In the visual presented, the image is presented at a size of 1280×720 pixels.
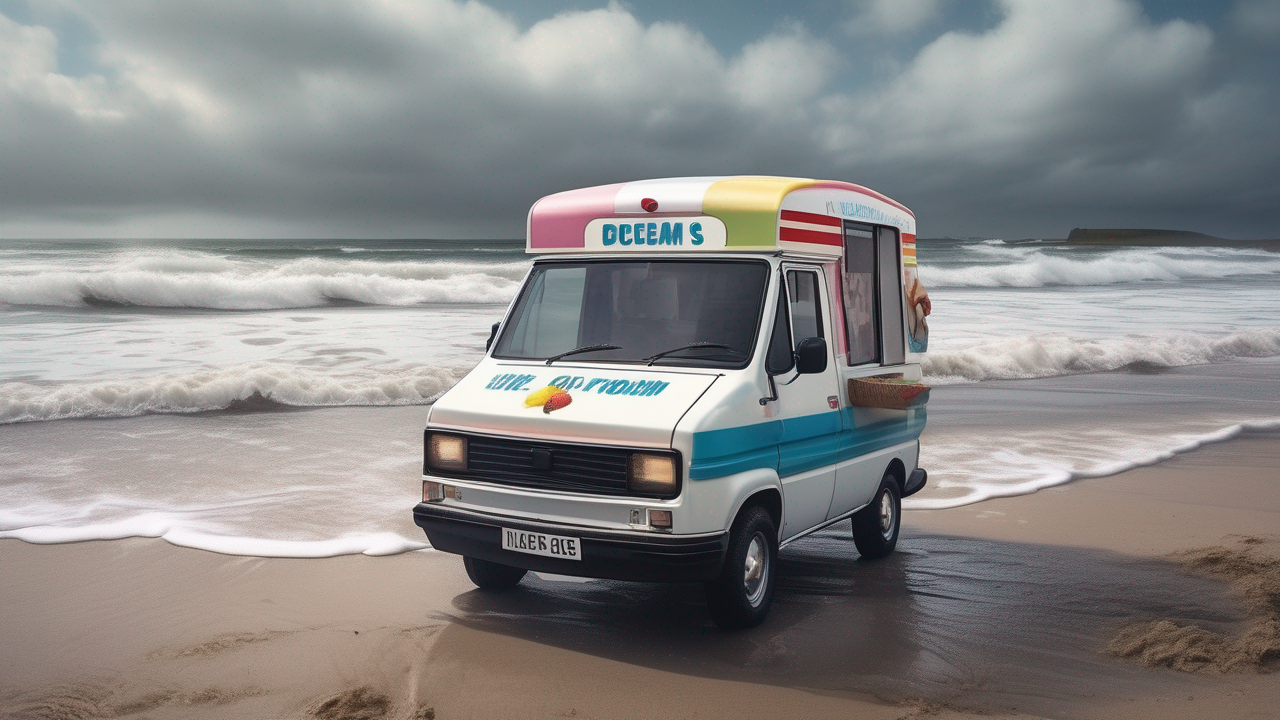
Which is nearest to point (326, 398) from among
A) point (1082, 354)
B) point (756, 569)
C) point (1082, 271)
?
point (756, 569)

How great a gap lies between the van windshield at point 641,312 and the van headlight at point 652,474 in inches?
30.6

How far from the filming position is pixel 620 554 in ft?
17.3

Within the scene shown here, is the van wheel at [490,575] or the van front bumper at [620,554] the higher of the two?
the van front bumper at [620,554]

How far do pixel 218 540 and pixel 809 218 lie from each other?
484 centimetres

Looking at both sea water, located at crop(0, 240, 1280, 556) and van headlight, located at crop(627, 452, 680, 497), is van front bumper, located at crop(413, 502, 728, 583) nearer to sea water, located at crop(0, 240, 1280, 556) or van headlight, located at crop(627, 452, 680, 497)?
van headlight, located at crop(627, 452, 680, 497)

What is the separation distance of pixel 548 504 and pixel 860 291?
296 centimetres

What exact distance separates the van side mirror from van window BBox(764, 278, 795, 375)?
4.3 inches

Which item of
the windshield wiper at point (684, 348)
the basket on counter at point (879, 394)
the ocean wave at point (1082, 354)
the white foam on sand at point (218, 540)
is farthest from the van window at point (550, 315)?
the ocean wave at point (1082, 354)

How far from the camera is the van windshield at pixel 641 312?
5922 millimetres

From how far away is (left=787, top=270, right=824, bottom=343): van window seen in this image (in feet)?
20.4

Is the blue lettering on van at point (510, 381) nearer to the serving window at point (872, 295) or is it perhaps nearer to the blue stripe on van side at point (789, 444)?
the blue stripe on van side at point (789, 444)

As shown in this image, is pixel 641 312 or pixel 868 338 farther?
pixel 868 338

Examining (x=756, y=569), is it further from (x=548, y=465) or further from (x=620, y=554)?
(x=548, y=465)

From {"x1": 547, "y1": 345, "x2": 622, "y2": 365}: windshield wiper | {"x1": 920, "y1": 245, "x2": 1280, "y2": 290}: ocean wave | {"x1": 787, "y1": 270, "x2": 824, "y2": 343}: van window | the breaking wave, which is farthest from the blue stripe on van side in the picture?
{"x1": 920, "y1": 245, "x2": 1280, "y2": 290}: ocean wave
